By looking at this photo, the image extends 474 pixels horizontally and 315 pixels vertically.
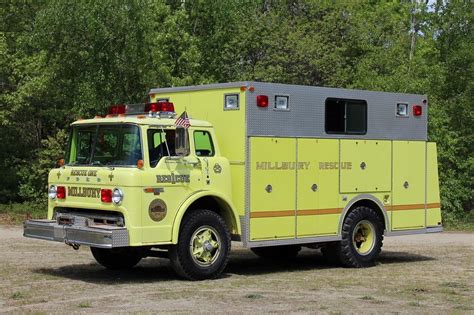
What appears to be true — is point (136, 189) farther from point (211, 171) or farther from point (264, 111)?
point (264, 111)

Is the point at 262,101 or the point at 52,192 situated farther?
the point at 262,101

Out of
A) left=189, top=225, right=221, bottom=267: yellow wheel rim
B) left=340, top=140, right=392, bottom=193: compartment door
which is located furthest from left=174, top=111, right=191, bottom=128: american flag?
left=340, top=140, right=392, bottom=193: compartment door

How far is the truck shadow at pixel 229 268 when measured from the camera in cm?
1278

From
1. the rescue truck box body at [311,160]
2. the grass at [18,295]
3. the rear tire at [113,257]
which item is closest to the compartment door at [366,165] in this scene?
the rescue truck box body at [311,160]

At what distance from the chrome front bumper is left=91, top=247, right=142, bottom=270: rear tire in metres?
1.27

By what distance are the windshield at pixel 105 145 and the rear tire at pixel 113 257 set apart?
5.54 ft

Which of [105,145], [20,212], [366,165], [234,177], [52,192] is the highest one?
[105,145]

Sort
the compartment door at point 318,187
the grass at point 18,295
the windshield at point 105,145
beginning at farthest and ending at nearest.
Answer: the compartment door at point 318,187 → the windshield at point 105,145 → the grass at point 18,295

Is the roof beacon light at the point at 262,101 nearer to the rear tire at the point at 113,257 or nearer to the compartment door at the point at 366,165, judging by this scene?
the compartment door at the point at 366,165

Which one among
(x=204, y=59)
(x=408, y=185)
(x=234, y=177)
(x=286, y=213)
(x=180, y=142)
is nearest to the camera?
(x=180, y=142)

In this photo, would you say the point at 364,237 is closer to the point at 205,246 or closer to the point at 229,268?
the point at 229,268

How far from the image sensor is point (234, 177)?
1285 centimetres

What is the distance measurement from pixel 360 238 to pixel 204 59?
65.5 ft

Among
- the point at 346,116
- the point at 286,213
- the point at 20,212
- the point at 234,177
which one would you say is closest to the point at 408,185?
the point at 346,116
